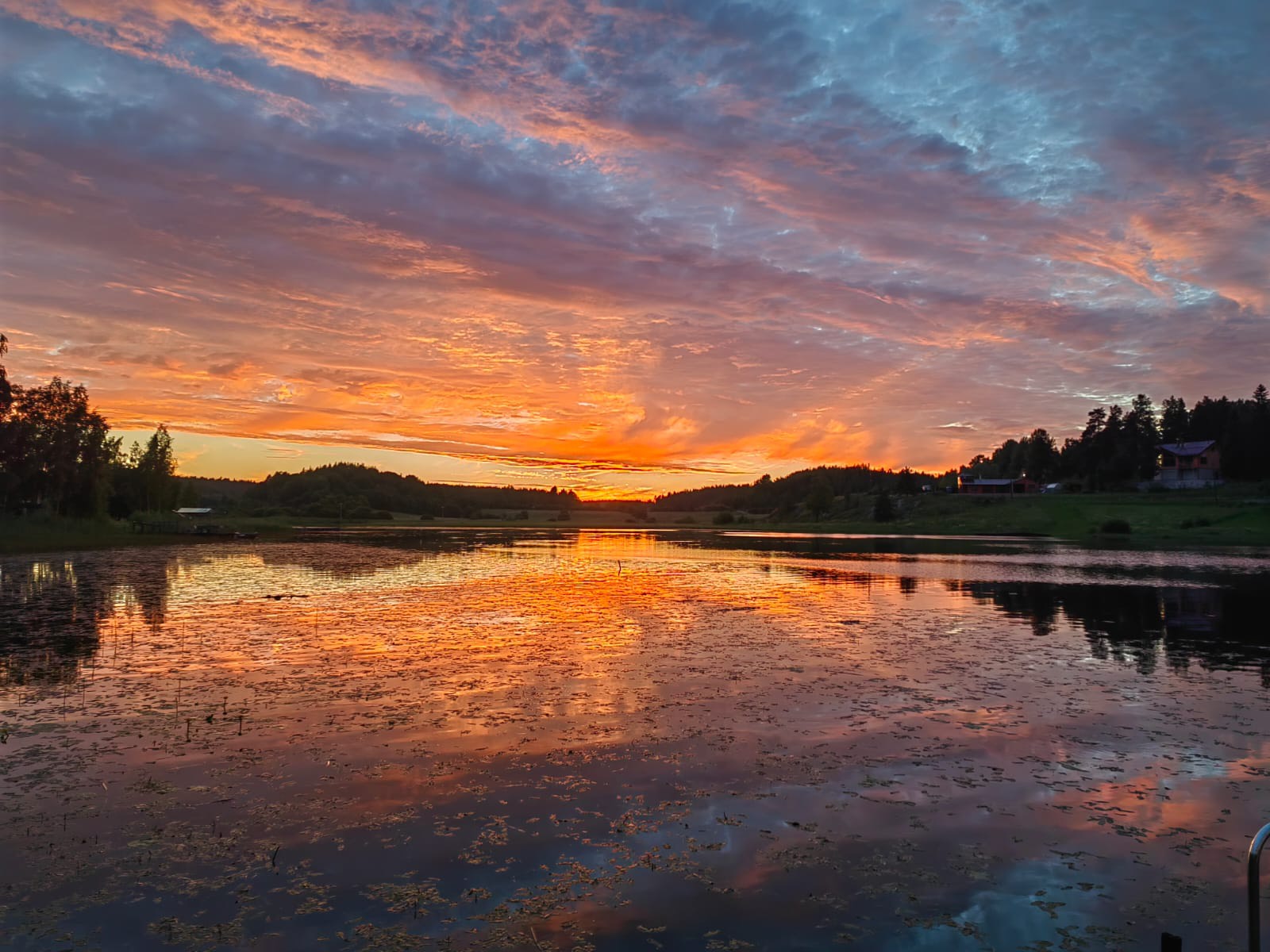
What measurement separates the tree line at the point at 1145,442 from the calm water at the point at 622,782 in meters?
133

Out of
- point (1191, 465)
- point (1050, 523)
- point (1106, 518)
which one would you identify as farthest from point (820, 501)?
point (1106, 518)

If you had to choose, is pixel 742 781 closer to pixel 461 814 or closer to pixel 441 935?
pixel 461 814

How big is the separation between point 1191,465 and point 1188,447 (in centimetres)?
677

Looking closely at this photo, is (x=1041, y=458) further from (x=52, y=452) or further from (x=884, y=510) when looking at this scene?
(x=52, y=452)

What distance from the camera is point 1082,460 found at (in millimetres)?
166375

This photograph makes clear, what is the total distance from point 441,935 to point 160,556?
229 feet

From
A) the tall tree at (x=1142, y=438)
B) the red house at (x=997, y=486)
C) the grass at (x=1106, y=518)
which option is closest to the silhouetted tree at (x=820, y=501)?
the grass at (x=1106, y=518)

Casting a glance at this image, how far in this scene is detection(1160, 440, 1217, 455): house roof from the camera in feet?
490

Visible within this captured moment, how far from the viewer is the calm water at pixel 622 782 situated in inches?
350

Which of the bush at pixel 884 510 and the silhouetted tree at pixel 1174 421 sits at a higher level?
the silhouetted tree at pixel 1174 421

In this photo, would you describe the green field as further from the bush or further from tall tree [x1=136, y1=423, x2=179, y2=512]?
tall tree [x1=136, y1=423, x2=179, y2=512]

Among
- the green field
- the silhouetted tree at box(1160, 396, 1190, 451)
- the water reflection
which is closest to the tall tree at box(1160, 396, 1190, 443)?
the silhouetted tree at box(1160, 396, 1190, 451)

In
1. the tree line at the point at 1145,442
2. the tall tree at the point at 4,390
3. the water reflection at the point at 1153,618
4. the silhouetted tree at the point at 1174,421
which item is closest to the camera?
the water reflection at the point at 1153,618

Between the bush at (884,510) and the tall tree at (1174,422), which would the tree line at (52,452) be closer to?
the bush at (884,510)
